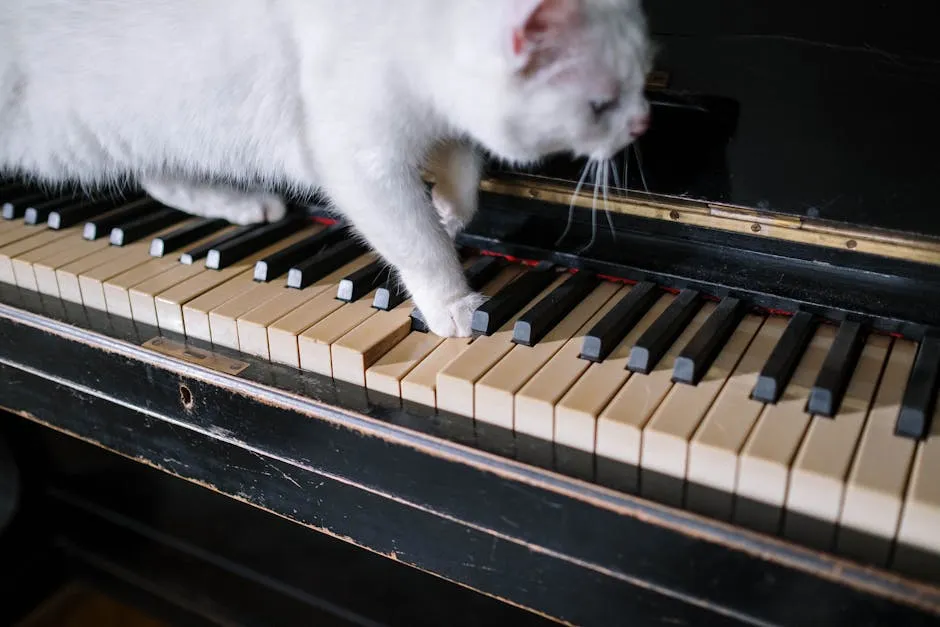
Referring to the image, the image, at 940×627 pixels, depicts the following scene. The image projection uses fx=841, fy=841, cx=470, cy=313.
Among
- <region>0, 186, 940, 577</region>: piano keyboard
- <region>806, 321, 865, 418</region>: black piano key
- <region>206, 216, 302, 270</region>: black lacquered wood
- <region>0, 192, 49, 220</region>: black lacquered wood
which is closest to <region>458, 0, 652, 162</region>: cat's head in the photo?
<region>0, 186, 940, 577</region>: piano keyboard

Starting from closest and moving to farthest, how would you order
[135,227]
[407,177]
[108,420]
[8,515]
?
[407,177]
[108,420]
[135,227]
[8,515]

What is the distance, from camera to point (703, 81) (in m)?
0.99

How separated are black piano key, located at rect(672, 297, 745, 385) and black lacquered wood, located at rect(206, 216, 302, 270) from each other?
662 mm

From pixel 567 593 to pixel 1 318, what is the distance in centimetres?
89

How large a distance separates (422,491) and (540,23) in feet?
1.67

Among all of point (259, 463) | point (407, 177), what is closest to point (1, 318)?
point (259, 463)

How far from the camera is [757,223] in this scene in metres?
1.00

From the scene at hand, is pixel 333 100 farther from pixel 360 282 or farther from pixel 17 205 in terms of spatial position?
pixel 17 205

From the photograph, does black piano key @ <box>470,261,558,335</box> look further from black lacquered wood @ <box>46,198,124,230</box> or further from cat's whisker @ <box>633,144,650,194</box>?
black lacquered wood @ <box>46,198,124,230</box>

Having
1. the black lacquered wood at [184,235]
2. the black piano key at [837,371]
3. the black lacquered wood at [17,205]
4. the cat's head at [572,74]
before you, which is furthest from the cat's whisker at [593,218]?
the black lacquered wood at [17,205]

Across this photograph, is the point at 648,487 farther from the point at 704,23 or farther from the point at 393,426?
the point at 704,23

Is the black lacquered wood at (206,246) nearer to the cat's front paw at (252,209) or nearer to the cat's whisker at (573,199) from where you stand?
the cat's front paw at (252,209)

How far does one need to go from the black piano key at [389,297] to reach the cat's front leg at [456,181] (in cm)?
12

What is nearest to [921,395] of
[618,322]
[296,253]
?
[618,322]
